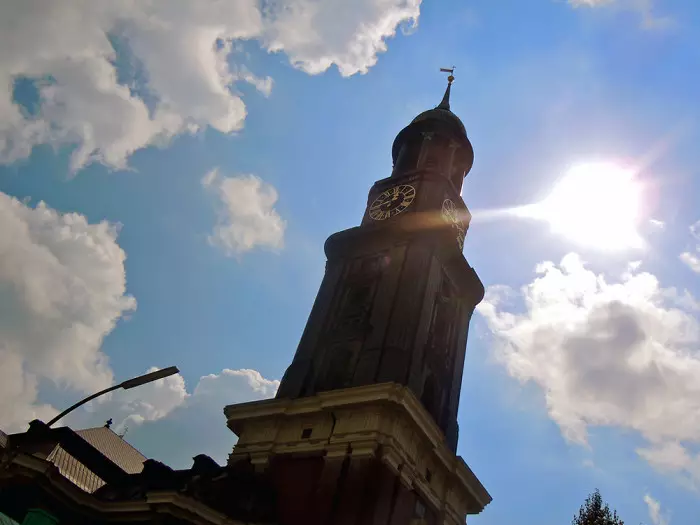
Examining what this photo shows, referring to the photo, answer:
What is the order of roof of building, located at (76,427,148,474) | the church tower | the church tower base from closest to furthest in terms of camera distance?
1. the church tower base
2. the church tower
3. roof of building, located at (76,427,148,474)

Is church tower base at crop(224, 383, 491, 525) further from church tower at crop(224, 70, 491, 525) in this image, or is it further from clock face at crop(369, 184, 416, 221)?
clock face at crop(369, 184, 416, 221)

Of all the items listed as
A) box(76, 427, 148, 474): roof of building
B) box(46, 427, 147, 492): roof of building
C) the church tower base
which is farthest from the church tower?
box(76, 427, 148, 474): roof of building

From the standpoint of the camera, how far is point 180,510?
69.3ft

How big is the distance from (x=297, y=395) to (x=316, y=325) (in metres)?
4.39

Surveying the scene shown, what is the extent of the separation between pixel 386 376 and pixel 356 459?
4.56 metres

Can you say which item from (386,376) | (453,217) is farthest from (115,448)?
(453,217)

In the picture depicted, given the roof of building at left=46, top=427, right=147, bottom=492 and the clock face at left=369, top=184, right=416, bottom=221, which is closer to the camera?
the roof of building at left=46, top=427, right=147, bottom=492

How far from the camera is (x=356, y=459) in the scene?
24547 mm

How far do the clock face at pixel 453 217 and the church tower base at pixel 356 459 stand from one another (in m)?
13.2

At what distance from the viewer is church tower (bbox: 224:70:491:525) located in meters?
24.7

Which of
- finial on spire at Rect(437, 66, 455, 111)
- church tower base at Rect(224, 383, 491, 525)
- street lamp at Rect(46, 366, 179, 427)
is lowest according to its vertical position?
street lamp at Rect(46, 366, 179, 427)

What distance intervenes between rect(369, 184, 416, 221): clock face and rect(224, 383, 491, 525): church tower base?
43.2ft

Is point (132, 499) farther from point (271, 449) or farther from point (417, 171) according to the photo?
point (417, 171)

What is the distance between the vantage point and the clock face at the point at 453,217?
120ft
